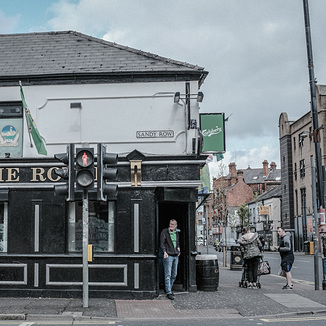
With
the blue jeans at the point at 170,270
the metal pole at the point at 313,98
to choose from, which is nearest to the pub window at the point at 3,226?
the blue jeans at the point at 170,270

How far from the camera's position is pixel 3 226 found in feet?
44.0

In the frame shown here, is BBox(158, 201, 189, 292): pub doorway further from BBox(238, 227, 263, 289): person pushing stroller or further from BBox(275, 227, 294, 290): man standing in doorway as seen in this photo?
BBox(275, 227, 294, 290): man standing in doorway

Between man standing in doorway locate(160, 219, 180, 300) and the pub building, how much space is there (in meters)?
0.27

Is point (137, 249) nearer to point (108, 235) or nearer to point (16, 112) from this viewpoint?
point (108, 235)

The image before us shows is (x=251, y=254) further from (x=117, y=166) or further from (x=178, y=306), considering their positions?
(x=117, y=166)

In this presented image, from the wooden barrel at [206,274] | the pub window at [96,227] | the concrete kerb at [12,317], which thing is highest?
the pub window at [96,227]

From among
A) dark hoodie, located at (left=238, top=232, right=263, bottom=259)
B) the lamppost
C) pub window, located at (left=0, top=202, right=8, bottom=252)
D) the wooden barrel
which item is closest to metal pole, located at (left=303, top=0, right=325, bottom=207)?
the lamppost

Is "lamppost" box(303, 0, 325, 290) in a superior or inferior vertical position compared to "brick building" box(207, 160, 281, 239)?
inferior

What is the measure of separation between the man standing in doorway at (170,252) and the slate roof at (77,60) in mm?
4102

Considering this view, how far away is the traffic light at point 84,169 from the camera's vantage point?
10.7 m

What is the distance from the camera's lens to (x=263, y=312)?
10.7 m

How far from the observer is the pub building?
42.1 ft

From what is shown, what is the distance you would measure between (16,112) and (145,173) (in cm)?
393

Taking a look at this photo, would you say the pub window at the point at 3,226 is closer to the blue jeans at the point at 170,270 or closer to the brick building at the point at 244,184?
the blue jeans at the point at 170,270
